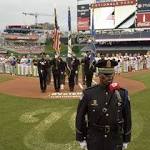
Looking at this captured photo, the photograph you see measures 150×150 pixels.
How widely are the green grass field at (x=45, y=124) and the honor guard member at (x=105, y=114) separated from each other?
417 cm

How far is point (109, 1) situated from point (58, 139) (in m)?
51.6

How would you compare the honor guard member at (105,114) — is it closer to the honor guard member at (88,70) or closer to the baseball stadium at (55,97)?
the baseball stadium at (55,97)

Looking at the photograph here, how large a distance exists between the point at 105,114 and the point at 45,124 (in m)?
7.32

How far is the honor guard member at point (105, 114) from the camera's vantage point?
6438 mm

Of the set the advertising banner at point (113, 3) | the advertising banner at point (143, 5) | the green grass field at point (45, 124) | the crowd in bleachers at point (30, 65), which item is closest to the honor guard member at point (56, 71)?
the green grass field at point (45, 124)

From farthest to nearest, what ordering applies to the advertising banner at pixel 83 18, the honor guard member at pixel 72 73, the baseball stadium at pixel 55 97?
1. the advertising banner at pixel 83 18
2. the honor guard member at pixel 72 73
3. the baseball stadium at pixel 55 97

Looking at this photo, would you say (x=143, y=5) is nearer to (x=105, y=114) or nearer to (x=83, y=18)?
(x=83, y=18)

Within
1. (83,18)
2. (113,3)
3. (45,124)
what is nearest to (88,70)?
(45,124)

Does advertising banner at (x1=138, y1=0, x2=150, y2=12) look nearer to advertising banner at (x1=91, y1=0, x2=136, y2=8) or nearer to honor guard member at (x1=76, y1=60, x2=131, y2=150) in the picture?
advertising banner at (x1=91, y1=0, x2=136, y2=8)

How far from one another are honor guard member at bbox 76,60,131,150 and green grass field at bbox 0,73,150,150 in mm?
4168

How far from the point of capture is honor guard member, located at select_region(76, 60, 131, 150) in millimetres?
6438

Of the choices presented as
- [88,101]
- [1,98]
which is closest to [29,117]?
[1,98]

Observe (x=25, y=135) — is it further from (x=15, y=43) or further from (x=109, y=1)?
(x=15, y=43)

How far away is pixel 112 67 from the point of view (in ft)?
21.5
